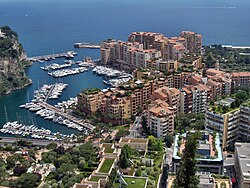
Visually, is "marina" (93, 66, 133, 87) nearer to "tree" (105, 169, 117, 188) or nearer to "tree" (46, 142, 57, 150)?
"tree" (46, 142, 57, 150)

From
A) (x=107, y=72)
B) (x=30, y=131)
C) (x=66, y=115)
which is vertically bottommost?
(x=30, y=131)

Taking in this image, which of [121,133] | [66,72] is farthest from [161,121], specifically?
[66,72]

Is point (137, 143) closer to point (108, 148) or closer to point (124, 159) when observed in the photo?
point (108, 148)

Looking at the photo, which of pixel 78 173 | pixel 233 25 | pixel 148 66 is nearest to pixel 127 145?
pixel 78 173

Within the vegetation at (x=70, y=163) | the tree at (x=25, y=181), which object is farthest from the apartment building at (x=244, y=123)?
the tree at (x=25, y=181)

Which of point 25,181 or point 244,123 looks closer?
point 25,181

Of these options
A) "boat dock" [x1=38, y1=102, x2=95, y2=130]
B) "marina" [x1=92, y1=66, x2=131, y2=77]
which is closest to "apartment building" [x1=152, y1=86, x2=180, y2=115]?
"boat dock" [x1=38, y1=102, x2=95, y2=130]

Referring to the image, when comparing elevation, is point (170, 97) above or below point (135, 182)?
above

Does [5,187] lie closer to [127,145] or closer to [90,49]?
[127,145]
